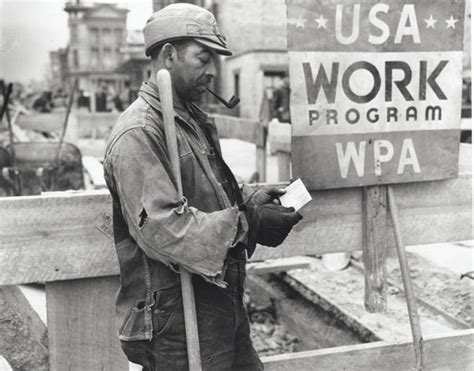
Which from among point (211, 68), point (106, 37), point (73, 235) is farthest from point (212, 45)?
point (106, 37)

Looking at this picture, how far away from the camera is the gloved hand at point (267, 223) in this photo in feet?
6.94

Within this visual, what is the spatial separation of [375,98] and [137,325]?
163 centimetres

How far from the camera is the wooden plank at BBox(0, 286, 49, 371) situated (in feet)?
8.92

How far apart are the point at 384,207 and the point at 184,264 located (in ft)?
4.75

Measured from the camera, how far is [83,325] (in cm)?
268

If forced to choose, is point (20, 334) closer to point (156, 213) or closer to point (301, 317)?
point (156, 213)

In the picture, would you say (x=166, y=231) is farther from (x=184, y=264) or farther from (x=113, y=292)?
(x=113, y=292)

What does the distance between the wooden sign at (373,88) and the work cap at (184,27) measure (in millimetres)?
819

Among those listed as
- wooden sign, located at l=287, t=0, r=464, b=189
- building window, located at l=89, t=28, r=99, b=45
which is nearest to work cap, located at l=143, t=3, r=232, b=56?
wooden sign, located at l=287, t=0, r=464, b=189

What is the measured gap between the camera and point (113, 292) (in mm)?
2721

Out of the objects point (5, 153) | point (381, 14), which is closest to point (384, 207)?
point (381, 14)

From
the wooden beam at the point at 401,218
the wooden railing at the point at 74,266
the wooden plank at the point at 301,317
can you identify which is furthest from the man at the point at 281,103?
the wooden railing at the point at 74,266

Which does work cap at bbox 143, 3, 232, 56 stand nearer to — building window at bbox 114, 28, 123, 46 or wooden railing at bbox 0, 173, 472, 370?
wooden railing at bbox 0, 173, 472, 370

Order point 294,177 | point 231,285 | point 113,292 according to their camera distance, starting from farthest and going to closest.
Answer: point 294,177, point 113,292, point 231,285
